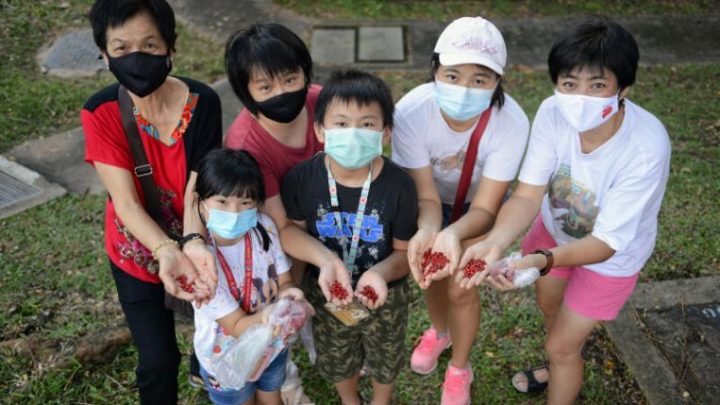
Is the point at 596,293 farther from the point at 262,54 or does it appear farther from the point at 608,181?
the point at 262,54

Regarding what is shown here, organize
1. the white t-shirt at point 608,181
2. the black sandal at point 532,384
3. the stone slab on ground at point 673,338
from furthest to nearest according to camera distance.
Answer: the black sandal at point 532,384 → the stone slab on ground at point 673,338 → the white t-shirt at point 608,181

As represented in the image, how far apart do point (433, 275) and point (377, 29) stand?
550 centimetres

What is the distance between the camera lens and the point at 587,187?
2.75 m

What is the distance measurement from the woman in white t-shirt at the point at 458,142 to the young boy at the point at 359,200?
155mm

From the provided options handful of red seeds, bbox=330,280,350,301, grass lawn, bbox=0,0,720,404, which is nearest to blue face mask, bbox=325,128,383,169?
handful of red seeds, bbox=330,280,350,301

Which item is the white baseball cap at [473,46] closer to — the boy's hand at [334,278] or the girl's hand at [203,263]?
the boy's hand at [334,278]

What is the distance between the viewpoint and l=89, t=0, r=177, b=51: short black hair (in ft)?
8.11

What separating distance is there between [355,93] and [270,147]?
0.46 metres

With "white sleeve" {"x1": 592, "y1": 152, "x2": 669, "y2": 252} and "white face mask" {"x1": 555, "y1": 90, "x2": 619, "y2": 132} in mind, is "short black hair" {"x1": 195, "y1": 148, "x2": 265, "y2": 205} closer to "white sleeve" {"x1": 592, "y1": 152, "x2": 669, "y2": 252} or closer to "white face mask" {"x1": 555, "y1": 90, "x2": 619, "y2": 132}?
"white face mask" {"x1": 555, "y1": 90, "x2": 619, "y2": 132}

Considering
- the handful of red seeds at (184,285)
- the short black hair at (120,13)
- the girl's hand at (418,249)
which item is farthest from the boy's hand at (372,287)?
the short black hair at (120,13)

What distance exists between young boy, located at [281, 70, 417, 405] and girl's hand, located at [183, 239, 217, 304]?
0.38m

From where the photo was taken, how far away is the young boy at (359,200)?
2590mm

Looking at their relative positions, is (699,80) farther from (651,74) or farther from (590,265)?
(590,265)

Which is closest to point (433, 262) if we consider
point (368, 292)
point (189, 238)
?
point (368, 292)
